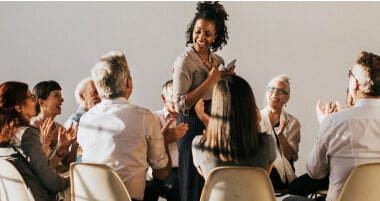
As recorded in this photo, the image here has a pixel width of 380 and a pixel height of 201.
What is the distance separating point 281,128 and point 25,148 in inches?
71.1

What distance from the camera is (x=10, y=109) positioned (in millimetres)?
2988

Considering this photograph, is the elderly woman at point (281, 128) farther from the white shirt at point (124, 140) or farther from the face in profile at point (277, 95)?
the white shirt at point (124, 140)

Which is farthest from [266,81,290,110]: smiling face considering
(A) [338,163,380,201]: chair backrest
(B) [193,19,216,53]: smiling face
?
(A) [338,163,380,201]: chair backrest

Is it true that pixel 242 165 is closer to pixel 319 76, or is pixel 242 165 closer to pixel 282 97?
pixel 282 97

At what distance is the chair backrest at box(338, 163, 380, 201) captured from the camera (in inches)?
95.0

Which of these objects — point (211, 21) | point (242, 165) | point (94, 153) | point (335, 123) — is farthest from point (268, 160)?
point (211, 21)

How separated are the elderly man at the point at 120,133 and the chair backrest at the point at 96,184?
181mm

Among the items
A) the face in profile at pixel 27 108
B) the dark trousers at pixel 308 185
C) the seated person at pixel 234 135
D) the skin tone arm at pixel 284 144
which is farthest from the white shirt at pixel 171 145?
the seated person at pixel 234 135

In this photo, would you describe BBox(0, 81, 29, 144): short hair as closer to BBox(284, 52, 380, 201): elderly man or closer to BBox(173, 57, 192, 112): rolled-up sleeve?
BBox(173, 57, 192, 112): rolled-up sleeve

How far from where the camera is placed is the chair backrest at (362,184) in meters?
2.41

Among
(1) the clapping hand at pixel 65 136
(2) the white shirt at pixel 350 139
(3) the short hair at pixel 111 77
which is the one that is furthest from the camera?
(1) the clapping hand at pixel 65 136

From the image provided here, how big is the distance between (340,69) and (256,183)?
3.44 metres

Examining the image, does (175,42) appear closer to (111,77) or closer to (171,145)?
(171,145)

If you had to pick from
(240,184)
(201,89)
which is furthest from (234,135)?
(201,89)
